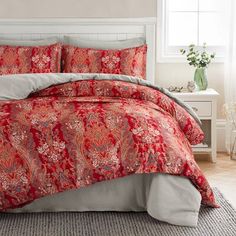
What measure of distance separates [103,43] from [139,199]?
2047 millimetres

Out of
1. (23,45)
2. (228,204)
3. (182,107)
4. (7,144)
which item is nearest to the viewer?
(7,144)

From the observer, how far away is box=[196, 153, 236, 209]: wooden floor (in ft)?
15.1

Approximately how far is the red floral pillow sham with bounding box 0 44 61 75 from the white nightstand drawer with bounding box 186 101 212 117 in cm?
115

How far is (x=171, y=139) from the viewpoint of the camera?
378 cm

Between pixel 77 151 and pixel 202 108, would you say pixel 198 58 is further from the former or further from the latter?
pixel 77 151

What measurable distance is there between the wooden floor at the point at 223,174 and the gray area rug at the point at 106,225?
0.53m

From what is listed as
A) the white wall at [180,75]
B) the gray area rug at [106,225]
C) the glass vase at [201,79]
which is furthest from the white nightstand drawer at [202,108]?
the gray area rug at [106,225]

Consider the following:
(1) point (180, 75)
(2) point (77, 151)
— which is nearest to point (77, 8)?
(1) point (180, 75)

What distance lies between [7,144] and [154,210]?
0.88 metres

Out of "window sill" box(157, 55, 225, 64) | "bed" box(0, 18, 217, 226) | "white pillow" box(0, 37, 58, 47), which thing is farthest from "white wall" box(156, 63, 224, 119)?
"bed" box(0, 18, 217, 226)

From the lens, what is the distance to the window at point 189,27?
594cm

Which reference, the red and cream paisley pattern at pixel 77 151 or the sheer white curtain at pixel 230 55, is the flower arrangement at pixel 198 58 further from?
the red and cream paisley pattern at pixel 77 151

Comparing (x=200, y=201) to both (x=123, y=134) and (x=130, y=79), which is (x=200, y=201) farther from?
(x=130, y=79)

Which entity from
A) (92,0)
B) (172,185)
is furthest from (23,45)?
(172,185)
